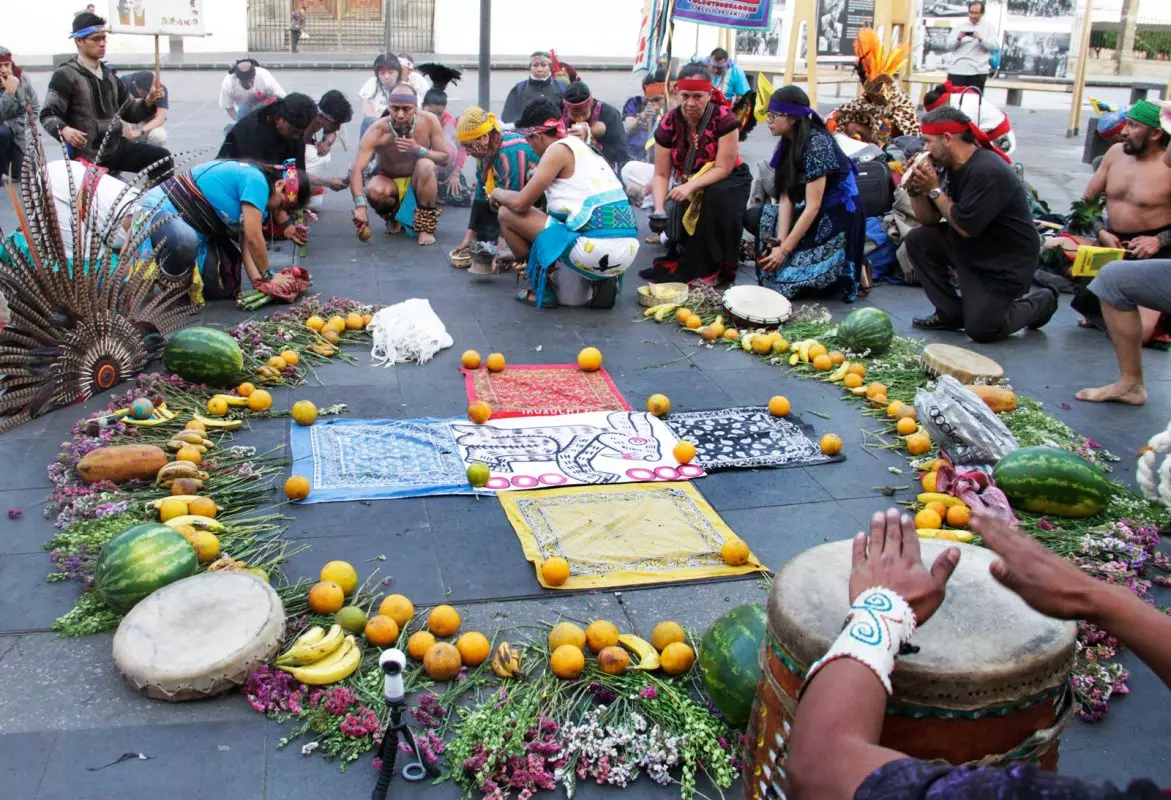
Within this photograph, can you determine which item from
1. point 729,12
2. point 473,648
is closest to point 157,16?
point 729,12

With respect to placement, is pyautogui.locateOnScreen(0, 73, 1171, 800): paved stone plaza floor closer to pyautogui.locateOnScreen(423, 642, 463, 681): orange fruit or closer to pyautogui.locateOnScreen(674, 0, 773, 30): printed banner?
pyautogui.locateOnScreen(423, 642, 463, 681): orange fruit

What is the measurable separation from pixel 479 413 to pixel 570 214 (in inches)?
94.3

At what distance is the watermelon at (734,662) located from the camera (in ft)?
10.4

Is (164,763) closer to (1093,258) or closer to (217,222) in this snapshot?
(217,222)

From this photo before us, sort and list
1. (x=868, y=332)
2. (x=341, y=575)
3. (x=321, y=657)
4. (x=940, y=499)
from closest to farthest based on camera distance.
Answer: (x=321, y=657) → (x=341, y=575) → (x=940, y=499) → (x=868, y=332)

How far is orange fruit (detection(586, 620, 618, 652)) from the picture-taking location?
11.6ft

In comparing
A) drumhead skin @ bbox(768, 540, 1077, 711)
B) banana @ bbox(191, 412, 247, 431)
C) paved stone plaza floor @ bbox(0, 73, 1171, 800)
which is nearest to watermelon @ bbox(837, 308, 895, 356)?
paved stone plaza floor @ bbox(0, 73, 1171, 800)

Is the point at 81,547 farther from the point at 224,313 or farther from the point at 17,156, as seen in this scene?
the point at 17,156

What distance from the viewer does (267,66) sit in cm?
2489

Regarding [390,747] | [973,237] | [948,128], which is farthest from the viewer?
[973,237]

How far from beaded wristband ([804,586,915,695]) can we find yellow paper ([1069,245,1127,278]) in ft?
18.8

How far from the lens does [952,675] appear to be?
7.67 ft

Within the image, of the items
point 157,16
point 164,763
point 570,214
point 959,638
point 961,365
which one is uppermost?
point 157,16

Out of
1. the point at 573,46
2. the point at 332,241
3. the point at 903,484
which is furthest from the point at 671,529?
the point at 573,46
